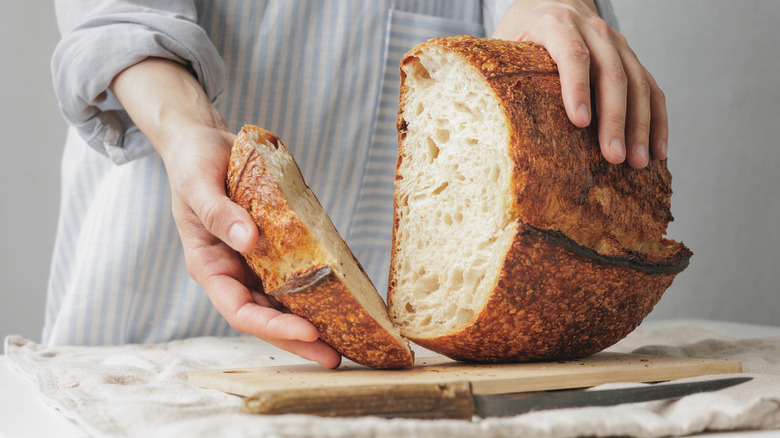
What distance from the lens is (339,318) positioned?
1464mm

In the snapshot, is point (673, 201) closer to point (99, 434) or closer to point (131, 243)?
point (131, 243)

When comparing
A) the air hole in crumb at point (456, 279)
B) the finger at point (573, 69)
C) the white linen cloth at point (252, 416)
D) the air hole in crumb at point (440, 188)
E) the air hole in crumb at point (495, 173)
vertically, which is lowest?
the white linen cloth at point (252, 416)

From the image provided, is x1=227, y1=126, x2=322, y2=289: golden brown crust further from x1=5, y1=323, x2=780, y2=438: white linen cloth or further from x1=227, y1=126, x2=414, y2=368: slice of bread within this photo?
x1=5, y1=323, x2=780, y2=438: white linen cloth

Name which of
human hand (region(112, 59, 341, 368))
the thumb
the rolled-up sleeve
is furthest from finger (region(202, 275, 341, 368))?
the rolled-up sleeve

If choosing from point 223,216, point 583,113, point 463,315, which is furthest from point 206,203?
point 583,113

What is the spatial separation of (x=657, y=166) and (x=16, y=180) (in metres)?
3.47

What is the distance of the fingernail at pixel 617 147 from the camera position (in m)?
1.54

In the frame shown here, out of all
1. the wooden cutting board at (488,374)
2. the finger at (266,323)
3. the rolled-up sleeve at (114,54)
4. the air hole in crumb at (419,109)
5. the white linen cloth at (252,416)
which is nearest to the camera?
the white linen cloth at (252,416)

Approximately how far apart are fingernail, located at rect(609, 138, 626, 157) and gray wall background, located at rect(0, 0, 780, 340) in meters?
→ 2.14

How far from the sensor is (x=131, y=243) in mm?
2436

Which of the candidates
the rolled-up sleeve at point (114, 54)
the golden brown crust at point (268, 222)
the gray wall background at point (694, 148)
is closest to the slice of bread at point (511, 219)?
the golden brown crust at point (268, 222)

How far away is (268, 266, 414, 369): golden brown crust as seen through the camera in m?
1.42

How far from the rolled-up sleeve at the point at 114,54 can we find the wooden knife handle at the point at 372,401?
1244mm

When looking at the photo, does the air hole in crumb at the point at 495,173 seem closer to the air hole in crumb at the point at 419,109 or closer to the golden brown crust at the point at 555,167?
the golden brown crust at the point at 555,167
